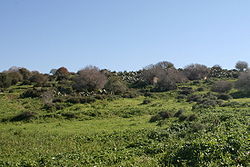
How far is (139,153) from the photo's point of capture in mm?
11633

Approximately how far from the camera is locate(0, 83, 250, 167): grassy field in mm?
9633

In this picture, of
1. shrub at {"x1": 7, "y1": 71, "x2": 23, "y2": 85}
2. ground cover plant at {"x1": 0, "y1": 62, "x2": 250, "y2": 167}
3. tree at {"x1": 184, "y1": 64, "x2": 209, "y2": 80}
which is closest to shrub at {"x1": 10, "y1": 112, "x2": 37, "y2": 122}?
ground cover plant at {"x1": 0, "y1": 62, "x2": 250, "y2": 167}

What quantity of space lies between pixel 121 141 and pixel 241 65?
71557 millimetres

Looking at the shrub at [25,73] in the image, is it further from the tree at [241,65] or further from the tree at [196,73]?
the tree at [241,65]

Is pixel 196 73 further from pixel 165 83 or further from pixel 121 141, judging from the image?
pixel 121 141

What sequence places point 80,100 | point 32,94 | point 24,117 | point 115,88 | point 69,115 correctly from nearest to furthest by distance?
point 24,117
point 69,115
point 80,100
point 32,94
point 115,88

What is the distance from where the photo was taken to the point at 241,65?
257 feet

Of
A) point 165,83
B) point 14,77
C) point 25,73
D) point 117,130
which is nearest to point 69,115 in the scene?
point 117,130

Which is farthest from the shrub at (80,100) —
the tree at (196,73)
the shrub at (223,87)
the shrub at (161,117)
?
the tree at (196,73)

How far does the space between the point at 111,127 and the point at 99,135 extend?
357 cm

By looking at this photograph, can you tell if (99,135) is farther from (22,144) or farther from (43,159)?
(43,159)

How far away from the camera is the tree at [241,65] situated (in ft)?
256

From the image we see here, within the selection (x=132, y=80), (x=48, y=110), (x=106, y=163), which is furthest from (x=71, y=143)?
(x=132, y=80)

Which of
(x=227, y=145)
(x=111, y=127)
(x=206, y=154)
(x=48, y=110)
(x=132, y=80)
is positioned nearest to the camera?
(x=206, y=154)
